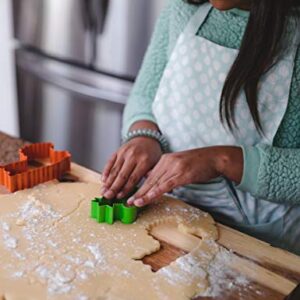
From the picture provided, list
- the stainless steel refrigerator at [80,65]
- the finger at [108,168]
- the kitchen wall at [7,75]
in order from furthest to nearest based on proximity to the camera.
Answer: the kitchen wall at [7,75] → the stainless steel refrigerator at [80,65] → the finger at [108,168]

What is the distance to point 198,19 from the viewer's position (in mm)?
980

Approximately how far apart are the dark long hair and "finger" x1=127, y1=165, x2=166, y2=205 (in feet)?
0.55

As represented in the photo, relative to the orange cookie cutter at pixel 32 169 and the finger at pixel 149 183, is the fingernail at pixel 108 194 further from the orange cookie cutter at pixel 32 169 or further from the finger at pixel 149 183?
the orange cookie cutter at pixel 32 169

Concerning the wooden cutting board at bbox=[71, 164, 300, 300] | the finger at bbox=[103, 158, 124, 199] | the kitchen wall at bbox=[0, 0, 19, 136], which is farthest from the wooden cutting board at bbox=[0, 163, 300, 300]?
the kitchen wall at bbox=[0, 0, 19, 136]

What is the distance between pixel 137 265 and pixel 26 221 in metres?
0.21

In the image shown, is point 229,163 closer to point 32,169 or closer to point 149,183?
point 149,183

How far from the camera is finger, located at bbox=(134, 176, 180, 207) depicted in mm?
830

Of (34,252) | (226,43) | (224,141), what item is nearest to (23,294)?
(34,252)

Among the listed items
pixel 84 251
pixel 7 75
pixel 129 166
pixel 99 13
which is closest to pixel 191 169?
pixel 129 166

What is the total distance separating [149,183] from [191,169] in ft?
0.25

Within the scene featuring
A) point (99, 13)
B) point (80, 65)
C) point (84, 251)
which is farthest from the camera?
point (80, 65)

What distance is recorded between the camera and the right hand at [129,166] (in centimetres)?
88

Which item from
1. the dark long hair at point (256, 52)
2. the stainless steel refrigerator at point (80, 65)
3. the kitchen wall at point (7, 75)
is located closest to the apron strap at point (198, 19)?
the dark long hair at point (256, 52)

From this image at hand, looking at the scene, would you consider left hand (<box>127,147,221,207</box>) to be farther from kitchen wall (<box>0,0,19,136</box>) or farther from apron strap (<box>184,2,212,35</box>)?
kitchen wall (<box>0,0,19,136</box>)
